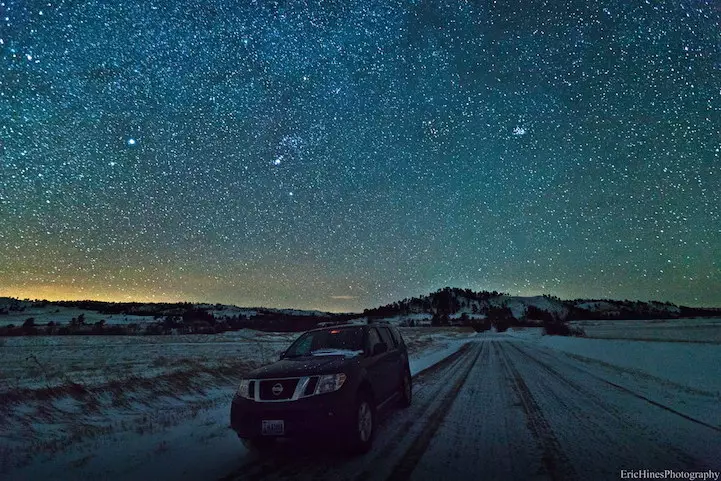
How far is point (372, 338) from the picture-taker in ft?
26.3

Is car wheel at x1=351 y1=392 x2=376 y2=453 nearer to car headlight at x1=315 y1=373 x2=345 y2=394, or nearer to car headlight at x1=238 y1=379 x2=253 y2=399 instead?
car headlight at x1=315 y1=373 x2=345 y2=394

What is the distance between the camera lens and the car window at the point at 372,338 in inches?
298

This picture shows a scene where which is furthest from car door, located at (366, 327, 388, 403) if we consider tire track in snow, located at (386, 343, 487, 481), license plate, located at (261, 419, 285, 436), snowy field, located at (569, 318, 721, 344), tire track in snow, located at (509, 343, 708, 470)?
snowy field, located at (569, 318, 721, 344)

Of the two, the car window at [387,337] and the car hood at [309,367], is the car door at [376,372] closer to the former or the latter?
the car hood at [309,367]

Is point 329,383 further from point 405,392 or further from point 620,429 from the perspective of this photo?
point 620,429

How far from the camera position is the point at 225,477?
4832 mm

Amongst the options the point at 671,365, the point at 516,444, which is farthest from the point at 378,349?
the point at 671,365

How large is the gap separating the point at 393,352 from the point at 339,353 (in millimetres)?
2098

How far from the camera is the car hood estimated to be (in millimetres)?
5762

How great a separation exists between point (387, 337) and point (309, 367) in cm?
340

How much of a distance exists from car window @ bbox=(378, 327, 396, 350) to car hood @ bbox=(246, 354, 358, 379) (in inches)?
86.9

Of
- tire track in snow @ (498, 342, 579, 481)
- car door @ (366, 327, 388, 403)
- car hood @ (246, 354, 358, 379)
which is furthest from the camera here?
car door @ (366, 327, 388, 403)

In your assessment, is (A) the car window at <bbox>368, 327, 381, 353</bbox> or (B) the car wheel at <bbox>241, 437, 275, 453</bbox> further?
(A) the car window at <bbox>368, 327, 381, 353</bbox>

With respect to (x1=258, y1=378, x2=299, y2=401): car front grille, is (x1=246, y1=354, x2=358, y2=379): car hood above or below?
above
